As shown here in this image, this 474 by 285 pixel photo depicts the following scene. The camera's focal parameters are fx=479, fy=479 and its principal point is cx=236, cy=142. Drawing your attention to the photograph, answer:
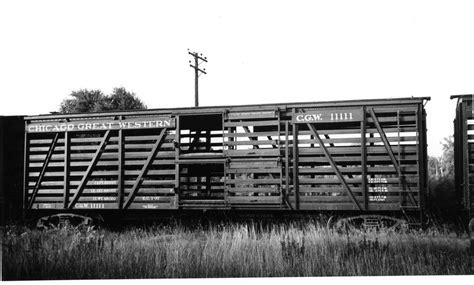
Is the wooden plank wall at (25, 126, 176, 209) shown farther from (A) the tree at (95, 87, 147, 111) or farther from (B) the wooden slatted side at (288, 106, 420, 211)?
(A) the tree at (95, 87, 147, 111)

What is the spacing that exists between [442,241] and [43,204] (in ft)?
31.7


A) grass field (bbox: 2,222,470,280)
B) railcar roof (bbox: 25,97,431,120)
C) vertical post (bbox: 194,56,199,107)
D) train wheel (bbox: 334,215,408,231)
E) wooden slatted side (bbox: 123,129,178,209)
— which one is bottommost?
grass field (bbox: 2,222,470,280)

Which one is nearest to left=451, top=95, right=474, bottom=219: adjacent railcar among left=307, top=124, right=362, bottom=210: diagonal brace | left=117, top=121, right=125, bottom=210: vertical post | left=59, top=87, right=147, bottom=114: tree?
left=307, top=124, right=362, bottom=210: diagonal brace

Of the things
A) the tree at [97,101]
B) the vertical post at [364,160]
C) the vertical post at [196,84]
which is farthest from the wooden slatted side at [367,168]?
the tree at [97,101]

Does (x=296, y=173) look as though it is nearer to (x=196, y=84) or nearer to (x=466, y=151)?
(x=466, y=151)

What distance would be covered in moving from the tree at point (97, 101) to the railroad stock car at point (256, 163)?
25.3m

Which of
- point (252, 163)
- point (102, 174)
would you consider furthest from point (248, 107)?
point (102, 174)

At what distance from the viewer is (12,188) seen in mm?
13203

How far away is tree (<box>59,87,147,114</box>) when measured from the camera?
3772 centimetres

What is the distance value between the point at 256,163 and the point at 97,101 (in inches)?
1167

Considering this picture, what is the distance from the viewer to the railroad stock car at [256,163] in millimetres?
10625

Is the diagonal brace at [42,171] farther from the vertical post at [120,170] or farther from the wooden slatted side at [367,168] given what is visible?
the wooden slatted side at [367,168]

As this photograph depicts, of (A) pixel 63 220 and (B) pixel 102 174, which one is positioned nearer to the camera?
(B) pixel 102 174

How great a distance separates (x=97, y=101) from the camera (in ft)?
126
